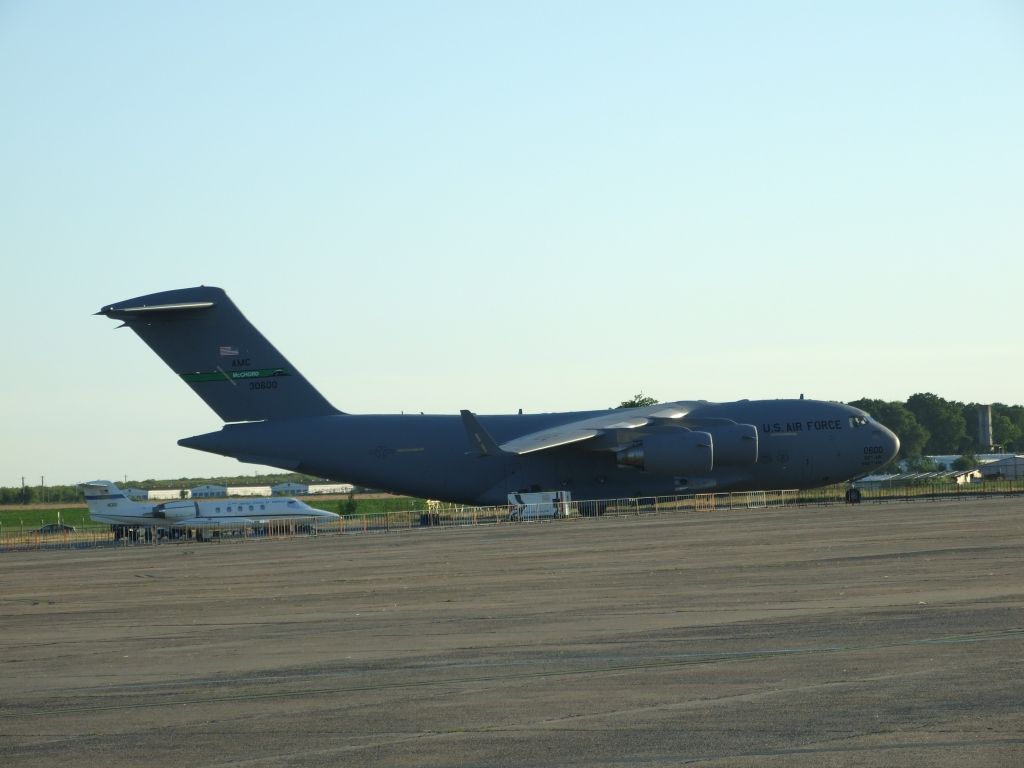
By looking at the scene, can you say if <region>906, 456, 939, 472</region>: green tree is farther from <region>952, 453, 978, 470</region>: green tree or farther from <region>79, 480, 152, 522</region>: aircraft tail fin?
<region>79, 480, 152, 522</region>: aircraft tail fin

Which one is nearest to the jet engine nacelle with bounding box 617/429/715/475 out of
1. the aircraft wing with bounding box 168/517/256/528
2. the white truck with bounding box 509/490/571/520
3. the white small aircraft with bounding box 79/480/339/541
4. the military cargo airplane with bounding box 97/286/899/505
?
the military cargo airplane with bounding box 97/286/899/505

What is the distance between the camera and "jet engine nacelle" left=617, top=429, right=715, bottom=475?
50906 millimetres

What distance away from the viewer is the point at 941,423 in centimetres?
17188

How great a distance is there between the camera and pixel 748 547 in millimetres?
27172

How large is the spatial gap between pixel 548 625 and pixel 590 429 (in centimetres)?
3697

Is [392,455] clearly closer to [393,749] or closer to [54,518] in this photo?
[393,749]

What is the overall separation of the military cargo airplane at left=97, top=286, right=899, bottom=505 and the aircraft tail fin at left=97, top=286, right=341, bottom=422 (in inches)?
1.5

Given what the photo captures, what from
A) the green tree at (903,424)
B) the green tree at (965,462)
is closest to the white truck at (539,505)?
the green tree at (965,462)

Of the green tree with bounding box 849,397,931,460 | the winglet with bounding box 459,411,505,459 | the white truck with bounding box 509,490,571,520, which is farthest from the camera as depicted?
the green tree with bounding box 849,397,931,460

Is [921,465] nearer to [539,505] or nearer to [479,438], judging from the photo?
[539,505]

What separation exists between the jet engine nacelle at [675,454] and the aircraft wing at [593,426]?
3.36ft

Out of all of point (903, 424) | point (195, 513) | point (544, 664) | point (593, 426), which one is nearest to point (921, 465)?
point (903, 424)

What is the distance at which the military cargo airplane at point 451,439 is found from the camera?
51.6 m

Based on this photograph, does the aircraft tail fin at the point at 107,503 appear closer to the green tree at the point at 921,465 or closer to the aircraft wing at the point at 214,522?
the aircraft wing at the point at 214,522
